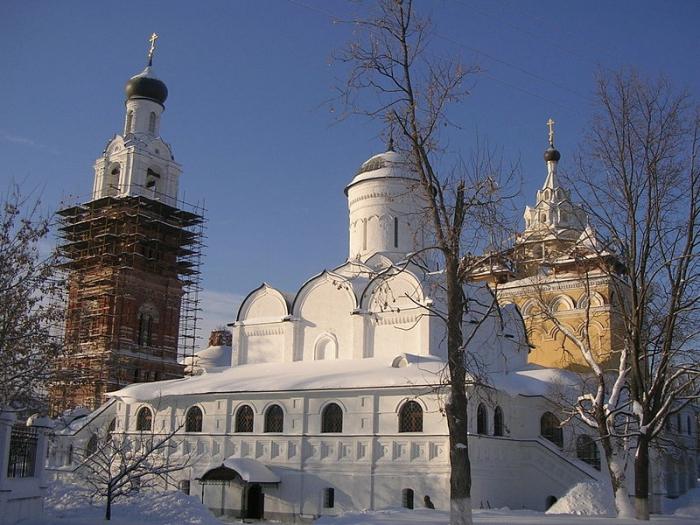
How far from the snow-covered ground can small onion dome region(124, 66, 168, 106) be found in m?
21.1

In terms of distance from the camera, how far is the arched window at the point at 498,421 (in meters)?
20.5

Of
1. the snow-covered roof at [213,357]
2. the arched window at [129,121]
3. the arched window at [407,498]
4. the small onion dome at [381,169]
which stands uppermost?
the arched window at [129,121]

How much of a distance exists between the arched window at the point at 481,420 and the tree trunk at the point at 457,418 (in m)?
9.14

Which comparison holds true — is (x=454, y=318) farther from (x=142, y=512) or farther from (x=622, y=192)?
(x=142, y=512)

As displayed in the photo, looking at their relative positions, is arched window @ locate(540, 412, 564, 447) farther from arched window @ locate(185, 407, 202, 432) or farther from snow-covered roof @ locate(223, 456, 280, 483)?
arched window @ locate(185, 407, 202, 432)

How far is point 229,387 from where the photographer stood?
22203mm

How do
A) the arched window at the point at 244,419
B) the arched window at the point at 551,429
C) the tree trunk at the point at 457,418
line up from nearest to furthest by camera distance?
1. the tree trunk at the point at 457,418
2. the arched window at the point at 551,429
3. the arched window at the point at 244,419

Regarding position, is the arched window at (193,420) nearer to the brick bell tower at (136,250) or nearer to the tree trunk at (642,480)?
the brick bell tower at (136,250)

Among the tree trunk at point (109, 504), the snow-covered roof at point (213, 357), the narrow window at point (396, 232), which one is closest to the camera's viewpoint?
the tree trunk at point (109, 504)

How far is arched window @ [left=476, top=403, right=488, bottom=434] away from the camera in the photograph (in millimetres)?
19786

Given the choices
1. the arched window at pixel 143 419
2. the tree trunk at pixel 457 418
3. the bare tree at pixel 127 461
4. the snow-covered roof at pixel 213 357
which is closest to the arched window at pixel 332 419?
the bare tree at pixel 127 461

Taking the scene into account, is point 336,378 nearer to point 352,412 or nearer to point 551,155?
point 352,412

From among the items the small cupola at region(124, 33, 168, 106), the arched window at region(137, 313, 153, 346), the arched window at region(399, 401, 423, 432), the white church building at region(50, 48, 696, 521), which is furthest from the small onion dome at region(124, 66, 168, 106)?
the arched window at region(399, 401, 423, 432)

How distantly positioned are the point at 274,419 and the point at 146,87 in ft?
60.4
